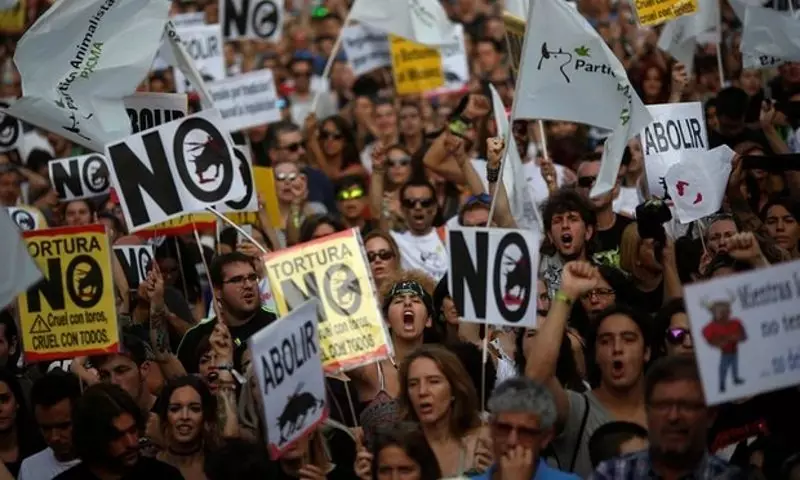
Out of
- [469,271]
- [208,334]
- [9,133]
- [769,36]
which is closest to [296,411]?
[469,271]

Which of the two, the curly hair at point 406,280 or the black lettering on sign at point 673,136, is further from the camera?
the black lettering on sign at point 673,136

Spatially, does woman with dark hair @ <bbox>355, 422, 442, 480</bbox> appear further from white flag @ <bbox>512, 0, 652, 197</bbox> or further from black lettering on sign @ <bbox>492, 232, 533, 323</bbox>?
white flag @ <bbox>512, 0, 652, 197</bbox>

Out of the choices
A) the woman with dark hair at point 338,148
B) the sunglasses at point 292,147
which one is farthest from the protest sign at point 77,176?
the woman with dark hair at point 338,148

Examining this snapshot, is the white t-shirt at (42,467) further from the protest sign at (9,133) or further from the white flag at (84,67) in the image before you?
the protest sign at (9,133)

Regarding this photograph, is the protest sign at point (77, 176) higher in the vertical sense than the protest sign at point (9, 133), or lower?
lower

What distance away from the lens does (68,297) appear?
30.6ft

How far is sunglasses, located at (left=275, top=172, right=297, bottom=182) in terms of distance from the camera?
45.0ft

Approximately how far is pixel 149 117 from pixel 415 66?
18.7ft

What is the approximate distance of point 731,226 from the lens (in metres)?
10.2

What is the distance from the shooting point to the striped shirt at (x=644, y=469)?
6.32 metres

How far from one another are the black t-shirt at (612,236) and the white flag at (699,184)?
2.60 ft

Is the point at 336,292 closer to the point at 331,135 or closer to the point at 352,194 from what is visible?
the point at 352,194

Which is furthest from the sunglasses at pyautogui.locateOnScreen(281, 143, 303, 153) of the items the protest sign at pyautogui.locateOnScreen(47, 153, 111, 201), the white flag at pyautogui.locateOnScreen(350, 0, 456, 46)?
the protest sign at pyautogui.locateOnScreen(47, 153, 111, 201)

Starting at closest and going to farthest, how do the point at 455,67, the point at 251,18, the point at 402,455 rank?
the point at 402,455, the point at 251,18, the point at 455,67
